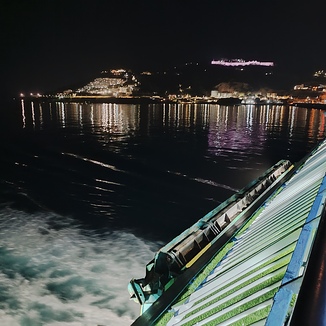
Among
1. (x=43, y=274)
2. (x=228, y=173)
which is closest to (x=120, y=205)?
(x=43, y=274)

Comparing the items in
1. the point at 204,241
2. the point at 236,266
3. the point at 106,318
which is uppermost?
the point at 236,266

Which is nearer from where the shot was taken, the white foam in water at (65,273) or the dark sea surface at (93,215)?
the white foam in water at (65,273)

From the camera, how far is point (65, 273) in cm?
912

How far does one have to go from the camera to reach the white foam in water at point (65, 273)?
7.55 m

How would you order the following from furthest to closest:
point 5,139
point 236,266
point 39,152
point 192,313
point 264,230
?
point 5,139, point 39,152, point 264,230, point 236,266, point 192,313

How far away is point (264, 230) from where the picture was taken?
5684 mm

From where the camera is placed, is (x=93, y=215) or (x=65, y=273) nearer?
(x=65, y=273)

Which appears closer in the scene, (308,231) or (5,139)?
(308,231)

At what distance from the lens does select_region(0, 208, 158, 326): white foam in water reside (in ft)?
24.8

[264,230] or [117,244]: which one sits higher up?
[264,230]

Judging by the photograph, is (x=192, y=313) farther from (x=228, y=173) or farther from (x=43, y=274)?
(x=228, y=173)

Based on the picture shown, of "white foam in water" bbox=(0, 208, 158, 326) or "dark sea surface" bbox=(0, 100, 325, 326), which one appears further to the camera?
"dark sea surface" bbox=(0, 100, 325, 326)

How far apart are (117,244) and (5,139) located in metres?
31.9

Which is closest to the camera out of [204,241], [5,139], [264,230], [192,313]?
[192,313]
